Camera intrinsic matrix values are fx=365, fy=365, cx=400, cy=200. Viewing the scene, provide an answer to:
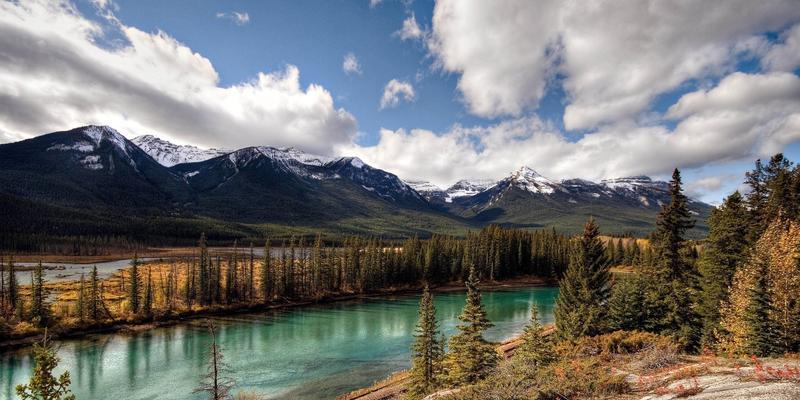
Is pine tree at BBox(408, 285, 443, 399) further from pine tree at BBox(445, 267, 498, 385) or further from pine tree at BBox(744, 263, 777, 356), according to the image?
pine tree at BBox(744, 263, 777, 356)

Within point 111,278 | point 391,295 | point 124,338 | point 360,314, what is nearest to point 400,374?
point 360,314

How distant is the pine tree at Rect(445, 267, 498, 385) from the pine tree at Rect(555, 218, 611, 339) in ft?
36.6

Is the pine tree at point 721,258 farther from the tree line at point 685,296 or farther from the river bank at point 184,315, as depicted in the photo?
the river bank at point 184,315

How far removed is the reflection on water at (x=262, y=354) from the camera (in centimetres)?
4266

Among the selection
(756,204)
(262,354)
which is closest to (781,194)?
(756,204)

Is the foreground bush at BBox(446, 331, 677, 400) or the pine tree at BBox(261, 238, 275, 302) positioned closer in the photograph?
the foreground bush at BBox(446, 331, 677, 400)

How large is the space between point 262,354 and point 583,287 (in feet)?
148

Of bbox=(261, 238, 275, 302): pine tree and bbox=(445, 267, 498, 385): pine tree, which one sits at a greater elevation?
bbox=(445, 267, 498, 385): pine tree

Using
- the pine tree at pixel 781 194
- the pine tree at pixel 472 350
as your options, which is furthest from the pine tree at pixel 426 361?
the pine tree at pixel 781 194

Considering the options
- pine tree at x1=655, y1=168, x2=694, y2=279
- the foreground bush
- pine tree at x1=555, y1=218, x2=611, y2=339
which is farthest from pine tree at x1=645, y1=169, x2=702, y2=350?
the foreground bush

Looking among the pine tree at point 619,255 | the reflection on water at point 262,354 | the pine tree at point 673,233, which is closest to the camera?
the pine tree at point 673,233

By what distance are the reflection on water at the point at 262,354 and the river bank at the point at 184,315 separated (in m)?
3.48

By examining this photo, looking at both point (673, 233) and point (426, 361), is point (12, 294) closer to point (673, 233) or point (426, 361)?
point (426, 361)

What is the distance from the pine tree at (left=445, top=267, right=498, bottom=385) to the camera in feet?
86.8
